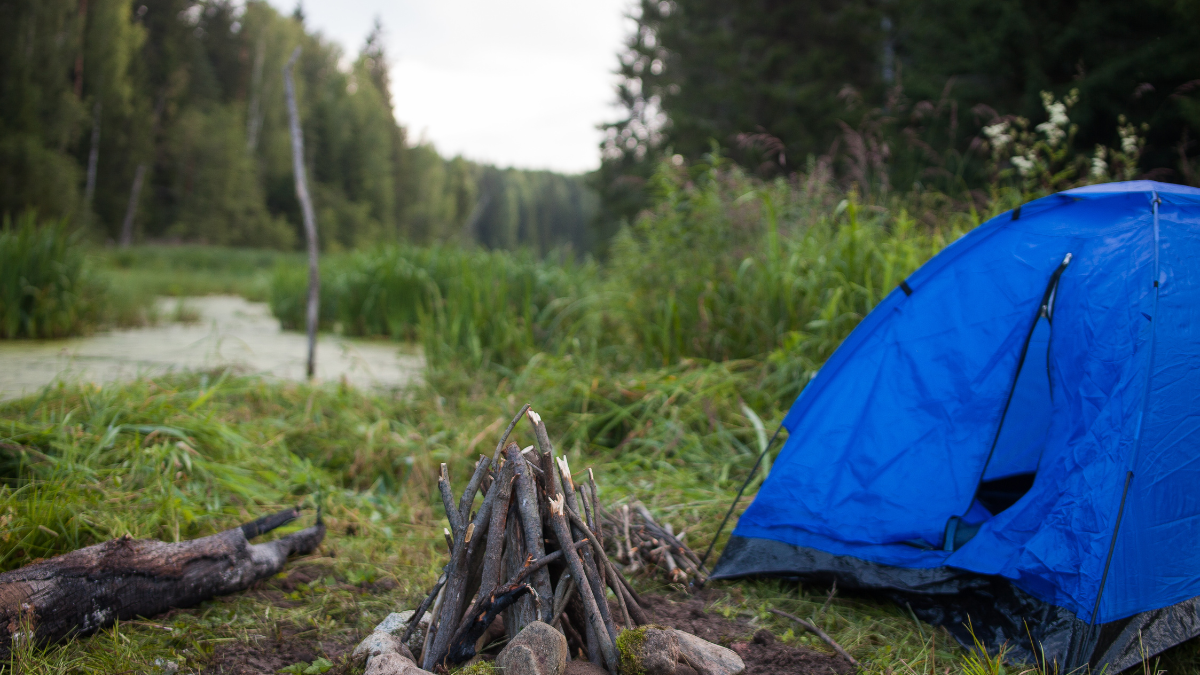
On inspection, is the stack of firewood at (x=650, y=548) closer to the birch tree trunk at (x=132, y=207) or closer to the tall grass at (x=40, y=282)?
the tall grass at (x=40, y=282)

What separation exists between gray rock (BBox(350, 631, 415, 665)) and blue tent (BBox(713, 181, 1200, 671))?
1.05 m

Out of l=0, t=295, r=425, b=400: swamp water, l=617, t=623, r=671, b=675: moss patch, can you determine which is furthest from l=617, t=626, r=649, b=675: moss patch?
l=0, t=295, r=425, b=400: swamp water

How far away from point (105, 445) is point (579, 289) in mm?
3987

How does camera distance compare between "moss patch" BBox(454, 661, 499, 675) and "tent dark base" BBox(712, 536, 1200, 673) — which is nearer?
"moss patch" BBox(454, 661, 499, 675)

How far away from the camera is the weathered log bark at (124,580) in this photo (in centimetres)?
150

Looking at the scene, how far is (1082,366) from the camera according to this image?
1.76 metres

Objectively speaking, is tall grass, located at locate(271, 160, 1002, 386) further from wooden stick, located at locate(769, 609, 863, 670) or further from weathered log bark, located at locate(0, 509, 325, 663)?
weathered log bark, located at locate(0, 509, 325, 663)

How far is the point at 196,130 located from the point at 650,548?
29.1 m

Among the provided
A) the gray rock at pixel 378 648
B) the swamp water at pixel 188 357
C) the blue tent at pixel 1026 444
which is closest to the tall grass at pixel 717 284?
the swamp water at pixel 188 357

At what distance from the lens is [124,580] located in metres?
1.67

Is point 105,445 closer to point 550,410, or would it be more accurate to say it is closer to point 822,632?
point 550,410

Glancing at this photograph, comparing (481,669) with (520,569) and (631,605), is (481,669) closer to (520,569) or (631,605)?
(520,569)

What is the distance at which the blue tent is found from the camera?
62.6 inches

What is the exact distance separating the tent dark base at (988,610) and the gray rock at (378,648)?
1.02m
